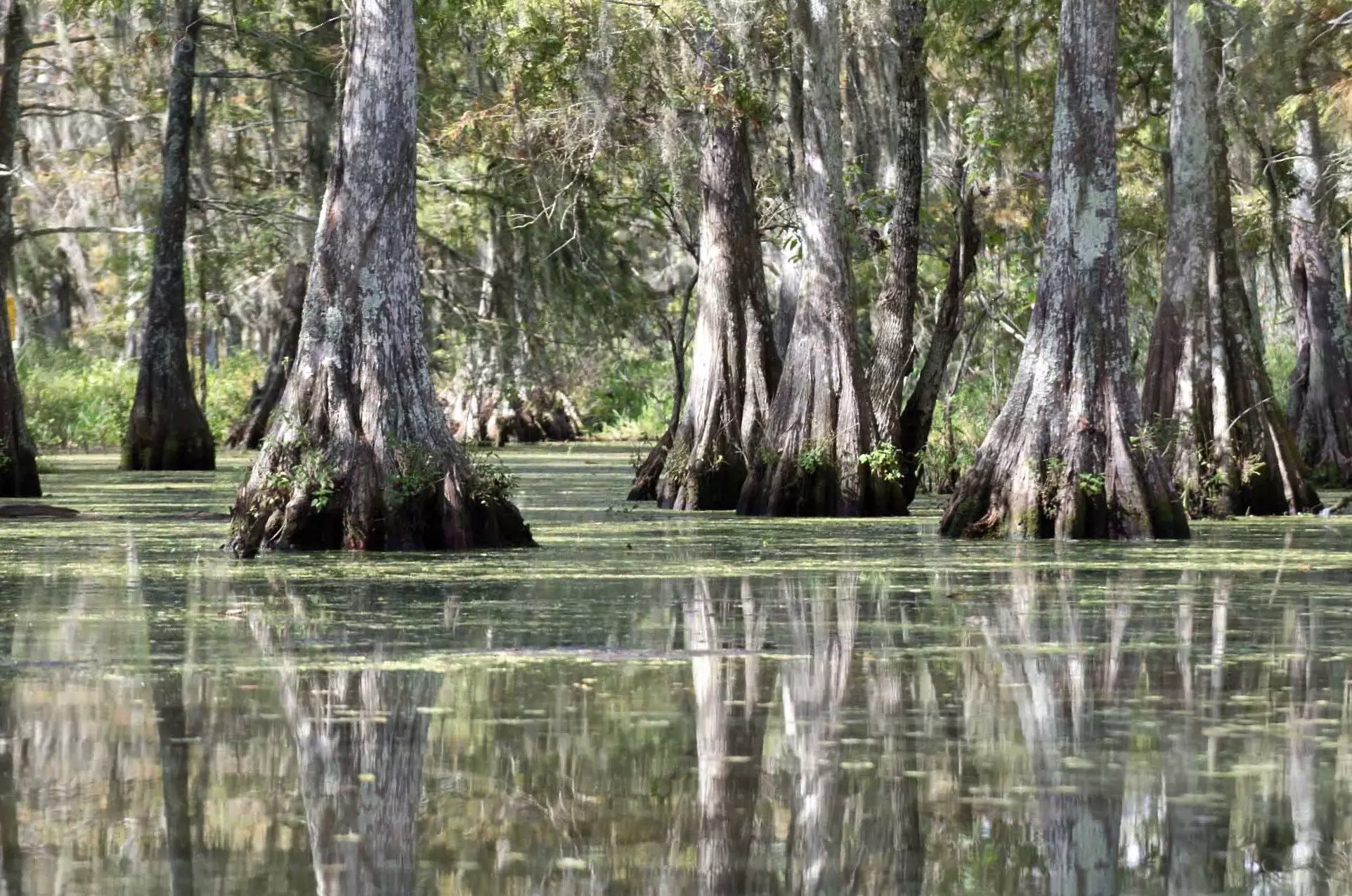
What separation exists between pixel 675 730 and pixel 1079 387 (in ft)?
27.4

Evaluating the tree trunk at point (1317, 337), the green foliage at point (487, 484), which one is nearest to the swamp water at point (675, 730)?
the green foliage at point (487, 484)

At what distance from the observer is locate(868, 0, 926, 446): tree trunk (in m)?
18.8

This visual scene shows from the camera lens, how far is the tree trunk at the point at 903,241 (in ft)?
61.7

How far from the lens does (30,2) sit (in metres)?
24.8

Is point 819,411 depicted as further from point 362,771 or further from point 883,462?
point 362,771

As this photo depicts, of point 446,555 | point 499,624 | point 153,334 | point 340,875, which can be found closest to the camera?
point 340,875

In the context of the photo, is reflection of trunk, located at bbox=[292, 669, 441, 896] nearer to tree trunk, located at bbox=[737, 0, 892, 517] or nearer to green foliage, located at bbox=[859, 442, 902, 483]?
tree trunk, located at bbox=[737, 0, 892, 517]

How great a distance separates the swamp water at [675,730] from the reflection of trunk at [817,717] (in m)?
0.02

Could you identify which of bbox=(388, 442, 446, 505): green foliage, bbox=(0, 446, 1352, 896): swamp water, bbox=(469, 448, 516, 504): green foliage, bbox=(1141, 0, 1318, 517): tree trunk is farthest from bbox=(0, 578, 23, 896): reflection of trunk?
bbox=(1141, 0, 1318, 517): tree trunk

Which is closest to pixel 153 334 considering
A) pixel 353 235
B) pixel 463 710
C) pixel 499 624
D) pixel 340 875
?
pixel 353 235

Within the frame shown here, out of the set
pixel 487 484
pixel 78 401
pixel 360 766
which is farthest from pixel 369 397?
pixel 78 401

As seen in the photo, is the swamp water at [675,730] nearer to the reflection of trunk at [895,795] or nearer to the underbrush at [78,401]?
the reflection of trunk at [895,795]

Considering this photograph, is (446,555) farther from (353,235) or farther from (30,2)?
(30,2)

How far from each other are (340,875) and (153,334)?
22.7 m
